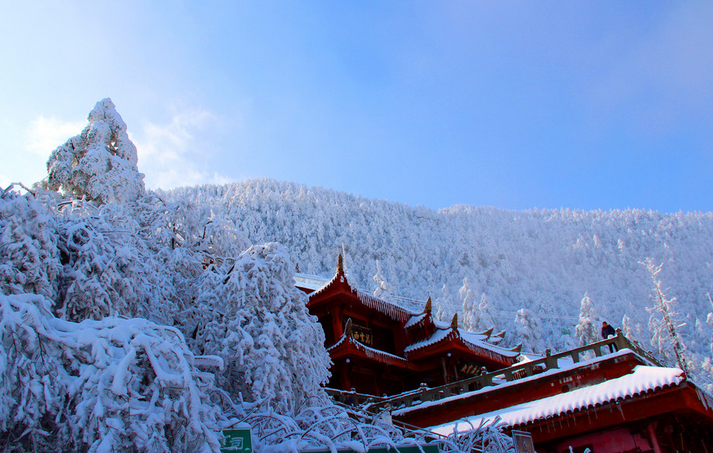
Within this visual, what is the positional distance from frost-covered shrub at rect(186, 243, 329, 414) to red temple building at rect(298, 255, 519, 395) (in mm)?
9097

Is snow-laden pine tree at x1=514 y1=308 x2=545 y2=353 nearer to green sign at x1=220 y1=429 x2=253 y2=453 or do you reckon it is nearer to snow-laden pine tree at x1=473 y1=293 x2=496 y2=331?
snow-laden pine tree at x1=473 y1=293 x2=496 y2=331

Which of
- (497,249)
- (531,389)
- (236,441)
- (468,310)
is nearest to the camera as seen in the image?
(236,441)

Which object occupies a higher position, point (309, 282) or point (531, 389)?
point (309, 282)

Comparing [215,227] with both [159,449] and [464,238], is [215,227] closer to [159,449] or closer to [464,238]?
[159,449]

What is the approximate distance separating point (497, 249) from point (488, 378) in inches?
4564

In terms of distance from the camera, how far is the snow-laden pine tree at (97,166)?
14.8 metres

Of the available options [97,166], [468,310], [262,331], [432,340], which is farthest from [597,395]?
[468,310]

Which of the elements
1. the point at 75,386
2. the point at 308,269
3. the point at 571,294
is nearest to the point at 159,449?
the point at 75,386

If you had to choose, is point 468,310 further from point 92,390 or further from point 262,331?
point 92,390

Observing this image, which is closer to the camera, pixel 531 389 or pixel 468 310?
pixel 531 389

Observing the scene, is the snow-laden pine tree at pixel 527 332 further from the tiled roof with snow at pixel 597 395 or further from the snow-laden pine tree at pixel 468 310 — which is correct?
the tiled roof with snow at pixel 597 395

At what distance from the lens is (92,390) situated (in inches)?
166

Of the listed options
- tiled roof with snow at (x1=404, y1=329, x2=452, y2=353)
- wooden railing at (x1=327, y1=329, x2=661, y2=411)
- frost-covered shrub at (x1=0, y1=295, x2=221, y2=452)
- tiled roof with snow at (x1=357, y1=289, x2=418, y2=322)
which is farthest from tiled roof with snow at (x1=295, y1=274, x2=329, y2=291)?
frost-covered shrub at (x1=0, y1=295, x2=221, y2=452)

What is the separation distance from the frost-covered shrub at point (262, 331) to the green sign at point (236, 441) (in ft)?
7.20
